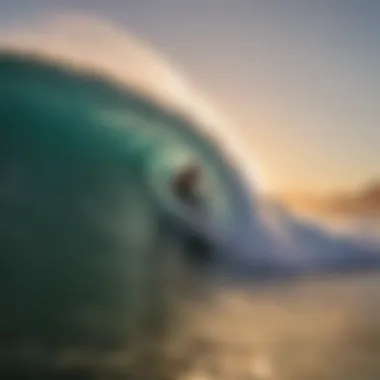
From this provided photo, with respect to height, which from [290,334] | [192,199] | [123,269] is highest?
[192,199]

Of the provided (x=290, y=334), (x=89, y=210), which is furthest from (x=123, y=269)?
(x=290, y=334)

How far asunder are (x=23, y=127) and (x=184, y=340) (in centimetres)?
45

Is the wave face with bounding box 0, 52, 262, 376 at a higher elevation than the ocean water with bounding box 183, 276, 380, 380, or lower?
higher

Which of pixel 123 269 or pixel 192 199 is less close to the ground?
pixel 192 199

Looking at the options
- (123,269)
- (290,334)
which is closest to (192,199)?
(123,269)

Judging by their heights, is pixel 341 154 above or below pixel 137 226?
above

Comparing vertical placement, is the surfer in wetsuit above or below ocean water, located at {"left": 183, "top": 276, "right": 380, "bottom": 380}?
above

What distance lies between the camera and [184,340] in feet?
3.55

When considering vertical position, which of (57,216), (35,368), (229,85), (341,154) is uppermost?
(229,85)

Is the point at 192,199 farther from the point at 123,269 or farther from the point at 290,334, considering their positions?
the point at 290,334

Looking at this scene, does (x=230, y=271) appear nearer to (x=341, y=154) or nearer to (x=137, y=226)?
(x=137, y=226)

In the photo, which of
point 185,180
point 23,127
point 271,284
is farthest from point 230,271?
point 23,127

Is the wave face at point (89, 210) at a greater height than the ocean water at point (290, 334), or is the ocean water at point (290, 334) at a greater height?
the wave face at point (89, 210)

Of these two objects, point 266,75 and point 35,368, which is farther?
point 266,75
